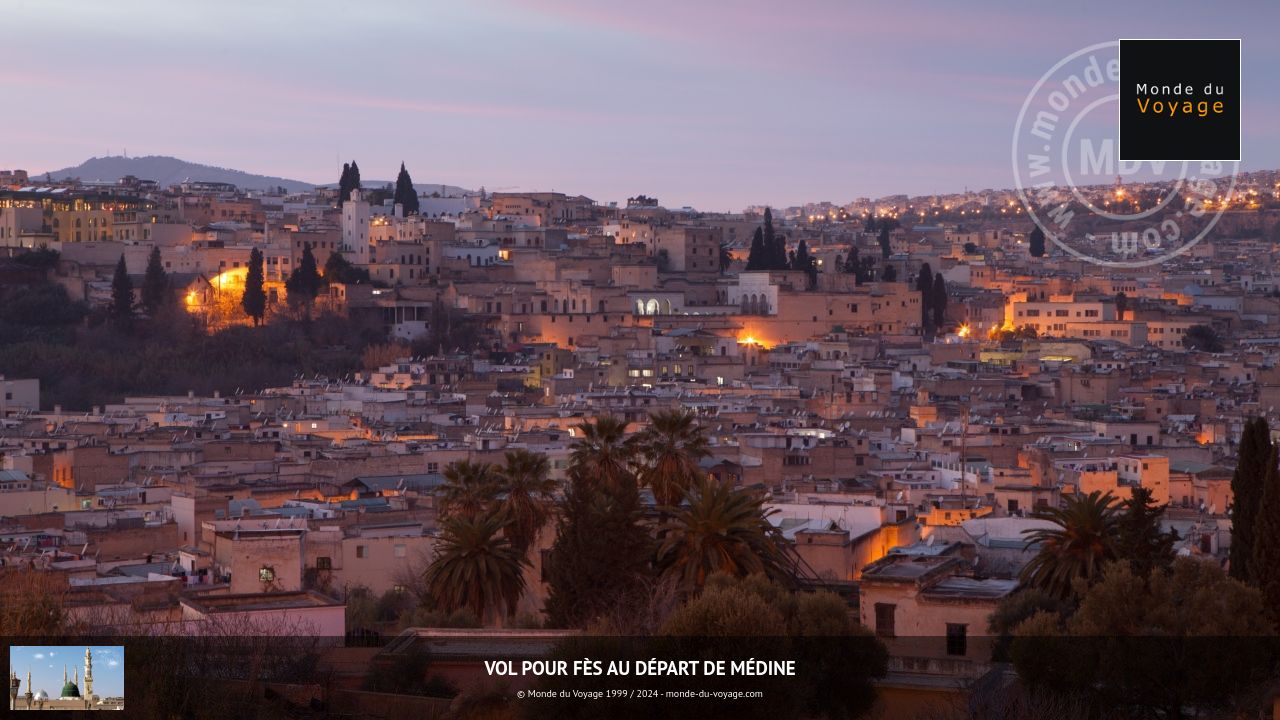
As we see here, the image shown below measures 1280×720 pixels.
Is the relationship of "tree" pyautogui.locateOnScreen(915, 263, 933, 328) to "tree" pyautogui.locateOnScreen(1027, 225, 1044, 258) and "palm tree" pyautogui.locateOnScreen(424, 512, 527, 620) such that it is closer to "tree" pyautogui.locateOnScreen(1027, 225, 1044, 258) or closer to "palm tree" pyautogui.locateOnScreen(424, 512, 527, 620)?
"tree" pyautogui.locateOnScreen(1027, 225, 1044, 258)

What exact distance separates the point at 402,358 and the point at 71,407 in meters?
7.75

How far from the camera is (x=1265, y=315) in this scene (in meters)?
59.0

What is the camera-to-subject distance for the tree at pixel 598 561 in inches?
596

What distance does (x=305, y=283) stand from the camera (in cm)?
4850

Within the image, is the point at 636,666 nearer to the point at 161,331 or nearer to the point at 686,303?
the point at 161,331

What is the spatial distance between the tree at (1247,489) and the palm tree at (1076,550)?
1051 mm

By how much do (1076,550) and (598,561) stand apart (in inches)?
137

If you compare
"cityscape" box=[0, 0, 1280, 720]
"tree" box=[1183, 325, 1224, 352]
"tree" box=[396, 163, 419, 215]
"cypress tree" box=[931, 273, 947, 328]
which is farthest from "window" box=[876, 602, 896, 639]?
"tree" box=[396, 163, 419, 215]

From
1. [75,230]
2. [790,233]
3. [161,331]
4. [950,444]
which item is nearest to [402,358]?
[161,331]

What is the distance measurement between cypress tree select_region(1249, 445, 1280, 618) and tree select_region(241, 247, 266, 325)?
36201 millimetres

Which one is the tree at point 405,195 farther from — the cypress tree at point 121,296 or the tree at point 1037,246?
the tree at point 1037,246

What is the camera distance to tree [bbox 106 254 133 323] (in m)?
46.3

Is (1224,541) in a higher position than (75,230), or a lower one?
lower

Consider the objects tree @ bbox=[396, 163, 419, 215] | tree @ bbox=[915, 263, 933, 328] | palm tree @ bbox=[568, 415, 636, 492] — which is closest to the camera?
palm tree @ bbox=[568, 415, 636, 492]
